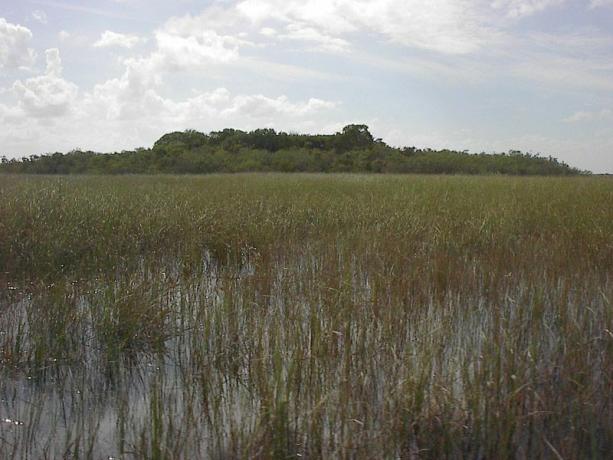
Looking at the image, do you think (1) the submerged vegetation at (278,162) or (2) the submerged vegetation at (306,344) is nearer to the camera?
(2) the submerged vegetation at (306,344)

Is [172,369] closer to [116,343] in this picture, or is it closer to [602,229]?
[116,343]

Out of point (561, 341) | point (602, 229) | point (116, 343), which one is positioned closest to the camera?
point (561, 341)

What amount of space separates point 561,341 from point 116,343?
2670mm

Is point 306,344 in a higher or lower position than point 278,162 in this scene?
lower

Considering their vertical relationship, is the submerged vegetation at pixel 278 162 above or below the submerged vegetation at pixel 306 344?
above

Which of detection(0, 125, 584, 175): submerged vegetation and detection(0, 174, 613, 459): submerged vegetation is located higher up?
detection(0, 125, 584, 175): submerged vegetation

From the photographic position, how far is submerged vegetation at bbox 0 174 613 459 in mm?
2143

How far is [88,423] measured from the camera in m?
2.33

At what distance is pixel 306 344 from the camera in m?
2.98

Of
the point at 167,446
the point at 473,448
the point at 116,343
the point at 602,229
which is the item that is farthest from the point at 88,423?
the point at 602,229

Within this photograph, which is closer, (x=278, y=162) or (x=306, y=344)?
(x=306, y=344)

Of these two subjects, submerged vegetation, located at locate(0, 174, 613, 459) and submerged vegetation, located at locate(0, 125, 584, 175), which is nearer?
submerged vegetation, located at locate(0, 174, 613, 459)

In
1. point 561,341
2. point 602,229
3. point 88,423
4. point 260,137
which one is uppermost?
point 260,137

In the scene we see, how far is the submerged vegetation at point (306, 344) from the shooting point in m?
2.14
